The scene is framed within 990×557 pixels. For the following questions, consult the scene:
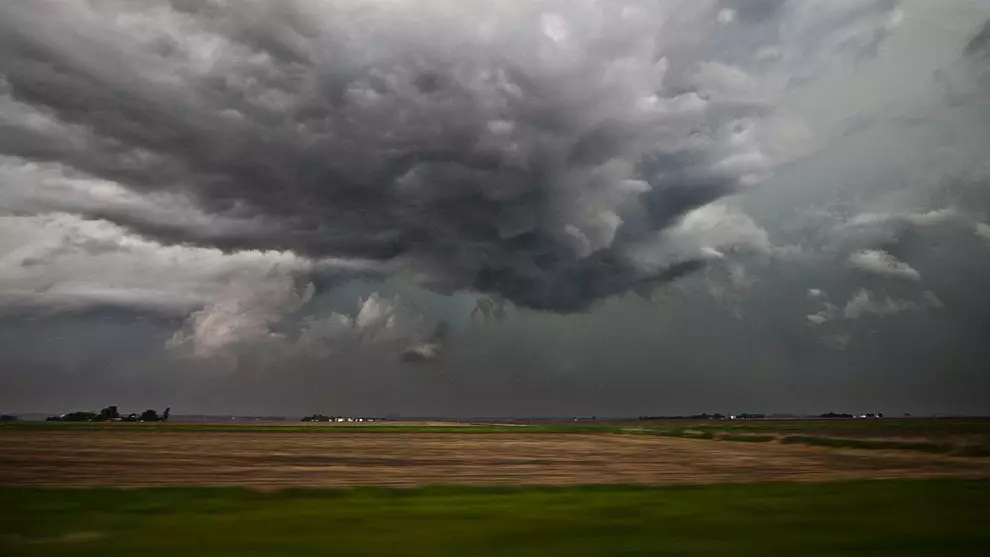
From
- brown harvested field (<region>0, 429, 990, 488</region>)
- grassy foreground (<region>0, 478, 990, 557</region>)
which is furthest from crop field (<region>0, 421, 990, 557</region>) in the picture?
brown harvested field (<region>0, 429, 990, 488</region>)

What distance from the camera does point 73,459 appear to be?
4575 cm

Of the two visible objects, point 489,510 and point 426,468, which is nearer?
point 489,510

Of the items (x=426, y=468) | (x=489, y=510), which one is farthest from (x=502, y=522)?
(x=426, y=468)

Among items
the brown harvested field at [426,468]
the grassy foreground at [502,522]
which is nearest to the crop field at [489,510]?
the grassy foreground at [502,522]

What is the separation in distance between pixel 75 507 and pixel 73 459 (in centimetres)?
2635

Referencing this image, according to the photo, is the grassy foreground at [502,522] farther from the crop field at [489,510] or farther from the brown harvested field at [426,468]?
the brown harvested field at [426,468]

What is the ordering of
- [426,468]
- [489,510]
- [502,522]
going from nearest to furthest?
[502,522]
[489,510]
[426,468]

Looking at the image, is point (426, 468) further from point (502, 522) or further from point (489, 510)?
point (502, 522)

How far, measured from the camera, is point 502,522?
21.1 metres

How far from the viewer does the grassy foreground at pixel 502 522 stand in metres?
17.0

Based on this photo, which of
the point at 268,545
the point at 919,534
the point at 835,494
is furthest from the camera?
the point at 835,494

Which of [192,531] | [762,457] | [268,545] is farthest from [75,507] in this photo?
[762,457]

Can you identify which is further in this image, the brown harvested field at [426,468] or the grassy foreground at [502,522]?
the brown harvested field at [426,468]

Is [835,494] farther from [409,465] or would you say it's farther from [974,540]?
[409,465]
